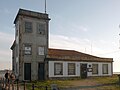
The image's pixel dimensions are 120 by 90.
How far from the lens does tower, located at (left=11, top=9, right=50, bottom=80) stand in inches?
1226

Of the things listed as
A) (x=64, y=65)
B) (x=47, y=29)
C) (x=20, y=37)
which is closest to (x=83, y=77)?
(x=64, y=65)

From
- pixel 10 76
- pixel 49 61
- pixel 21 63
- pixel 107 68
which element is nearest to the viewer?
pixel 10 76

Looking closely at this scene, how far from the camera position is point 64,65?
3478 centimetres

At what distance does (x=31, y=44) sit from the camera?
3194cm

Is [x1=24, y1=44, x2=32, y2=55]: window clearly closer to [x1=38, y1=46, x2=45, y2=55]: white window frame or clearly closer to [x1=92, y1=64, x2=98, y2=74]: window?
[x1=38, y1=46, x2=45, y2=55]: white window frame

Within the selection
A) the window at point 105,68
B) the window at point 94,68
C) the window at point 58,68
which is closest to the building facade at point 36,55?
the window at point 58,68

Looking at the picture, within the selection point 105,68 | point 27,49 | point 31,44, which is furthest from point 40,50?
point 105,68

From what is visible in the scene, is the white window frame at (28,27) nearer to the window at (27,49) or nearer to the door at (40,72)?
the window at (27,49)

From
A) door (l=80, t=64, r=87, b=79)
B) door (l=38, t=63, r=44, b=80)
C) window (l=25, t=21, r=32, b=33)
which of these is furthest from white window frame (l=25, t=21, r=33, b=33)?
door (l=80, t=64, r=87, b=79)

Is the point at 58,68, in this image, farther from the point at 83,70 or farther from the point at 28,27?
the point at 28,27

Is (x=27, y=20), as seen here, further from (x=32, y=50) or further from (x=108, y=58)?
(x=108, y=58)

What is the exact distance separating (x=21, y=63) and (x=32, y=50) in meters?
2.37

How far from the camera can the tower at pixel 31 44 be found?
31.1m

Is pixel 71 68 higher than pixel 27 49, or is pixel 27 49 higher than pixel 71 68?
pixel 27 49
